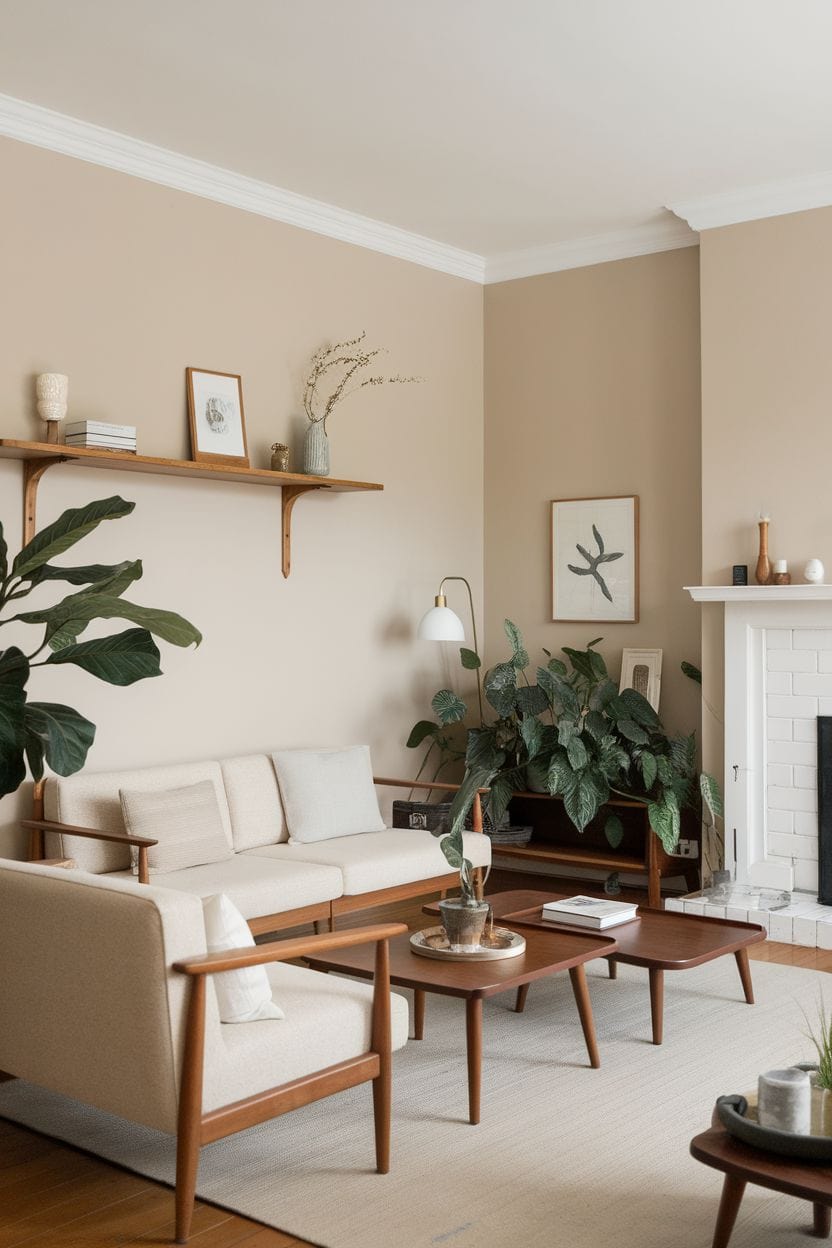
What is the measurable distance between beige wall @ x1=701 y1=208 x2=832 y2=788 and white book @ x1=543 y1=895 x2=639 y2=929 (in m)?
1.77

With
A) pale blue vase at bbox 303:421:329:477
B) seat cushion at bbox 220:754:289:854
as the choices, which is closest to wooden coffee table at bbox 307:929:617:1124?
seat cushion at bbox 220:754:289:854

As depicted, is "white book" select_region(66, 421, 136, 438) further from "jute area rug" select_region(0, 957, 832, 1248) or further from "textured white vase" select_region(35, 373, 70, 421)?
"jute area rug" select_region(0, 957, 832, 1248)

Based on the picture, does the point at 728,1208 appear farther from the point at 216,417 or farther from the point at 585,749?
the point at 216,417

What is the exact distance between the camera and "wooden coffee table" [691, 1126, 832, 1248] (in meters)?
2.32

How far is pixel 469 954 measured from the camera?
3.72 metres

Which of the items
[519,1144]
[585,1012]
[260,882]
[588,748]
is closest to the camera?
[519,1144]

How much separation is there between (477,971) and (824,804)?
2.61 metres

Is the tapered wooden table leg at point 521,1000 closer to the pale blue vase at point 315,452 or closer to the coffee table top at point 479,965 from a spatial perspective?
the coffee table top at point 479,965

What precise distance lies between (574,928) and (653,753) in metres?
1.92

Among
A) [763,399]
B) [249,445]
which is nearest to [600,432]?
[763,399]

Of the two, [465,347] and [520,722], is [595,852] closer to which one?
[520,722]

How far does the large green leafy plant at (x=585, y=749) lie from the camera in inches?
227

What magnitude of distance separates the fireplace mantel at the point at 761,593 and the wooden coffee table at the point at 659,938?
172 centimetres

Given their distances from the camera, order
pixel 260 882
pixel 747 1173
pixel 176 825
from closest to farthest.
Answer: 1. pixel 747 1173
2. pixel 260 882
3. pixel 176 825
